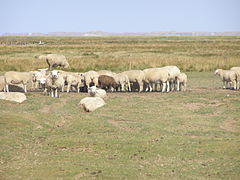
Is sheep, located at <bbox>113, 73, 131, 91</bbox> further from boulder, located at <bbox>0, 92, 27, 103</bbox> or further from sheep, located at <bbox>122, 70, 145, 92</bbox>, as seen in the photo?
boulder, located at <bbox>0, 92, 27, 103</bbox>

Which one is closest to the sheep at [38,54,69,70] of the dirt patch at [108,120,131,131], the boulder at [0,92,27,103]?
the boulder at [0,92,27,103]

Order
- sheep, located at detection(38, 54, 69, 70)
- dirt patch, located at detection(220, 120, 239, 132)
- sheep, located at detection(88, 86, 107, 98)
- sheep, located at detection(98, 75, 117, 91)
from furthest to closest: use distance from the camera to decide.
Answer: sheep, located at detection(38, 54, 69, 70), sheep, located at detection(98, 75, 117, 91), sheep, located at detection(88, 86, 107, 98), dirt patch, located at detection(220, 120, 239, 132)

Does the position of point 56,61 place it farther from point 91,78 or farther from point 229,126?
point 229,126

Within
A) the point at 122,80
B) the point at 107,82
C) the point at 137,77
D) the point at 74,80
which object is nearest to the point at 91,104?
the point at 107,82

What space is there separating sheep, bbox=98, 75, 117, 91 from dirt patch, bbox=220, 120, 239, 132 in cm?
1075

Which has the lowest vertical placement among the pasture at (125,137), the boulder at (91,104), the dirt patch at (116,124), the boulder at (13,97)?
the dirt patch at (116,124)

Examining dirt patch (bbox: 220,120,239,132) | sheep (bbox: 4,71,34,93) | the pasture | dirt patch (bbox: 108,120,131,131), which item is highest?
sheep (bbox: 4,71,34,93)

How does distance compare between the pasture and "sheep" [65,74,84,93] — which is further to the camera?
"sheep" [65,74,84,93]

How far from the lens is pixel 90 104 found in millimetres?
21547

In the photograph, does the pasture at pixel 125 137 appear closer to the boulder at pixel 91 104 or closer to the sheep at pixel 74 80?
the boulder at pixel 91 104

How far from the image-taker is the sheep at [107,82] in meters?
28.5

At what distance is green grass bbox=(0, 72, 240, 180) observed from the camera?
12.5 m

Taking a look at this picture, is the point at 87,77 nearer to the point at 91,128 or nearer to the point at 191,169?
the point at 91,128

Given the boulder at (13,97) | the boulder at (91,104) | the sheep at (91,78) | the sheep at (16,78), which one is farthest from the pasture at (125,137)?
the sheep at (91,78)
